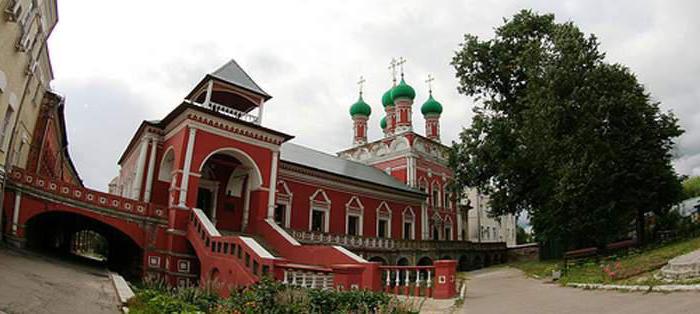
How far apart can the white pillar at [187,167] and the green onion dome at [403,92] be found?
21.5 meters

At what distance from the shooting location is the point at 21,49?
38.2 ft

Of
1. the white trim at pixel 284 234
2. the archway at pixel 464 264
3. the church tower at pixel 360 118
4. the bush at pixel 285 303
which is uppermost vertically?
the church tower at pixel 360 118

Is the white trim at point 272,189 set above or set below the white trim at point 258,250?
above

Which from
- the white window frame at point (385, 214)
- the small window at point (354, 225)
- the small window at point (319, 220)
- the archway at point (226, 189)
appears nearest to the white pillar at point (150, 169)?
the archway at point (226, 189)

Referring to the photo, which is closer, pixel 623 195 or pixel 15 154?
pixel 15 154

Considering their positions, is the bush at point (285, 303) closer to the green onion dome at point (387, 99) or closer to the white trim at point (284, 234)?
the white trim at point (284, 234)

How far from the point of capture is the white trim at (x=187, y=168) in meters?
15.3

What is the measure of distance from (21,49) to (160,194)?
290 inches

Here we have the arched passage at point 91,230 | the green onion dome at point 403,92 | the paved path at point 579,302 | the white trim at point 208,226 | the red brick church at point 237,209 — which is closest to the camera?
the paved path at point 579,302

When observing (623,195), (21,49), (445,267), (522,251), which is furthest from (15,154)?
(522,251)

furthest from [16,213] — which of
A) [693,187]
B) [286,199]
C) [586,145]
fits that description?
[693,187]

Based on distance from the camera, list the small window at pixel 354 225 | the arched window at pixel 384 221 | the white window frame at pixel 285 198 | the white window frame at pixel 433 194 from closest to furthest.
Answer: the white window frame at pixel 285 198 → the small window at pixel 354 225 → the arched window at pixel 384 221 → the white window frame at pixel 433 194

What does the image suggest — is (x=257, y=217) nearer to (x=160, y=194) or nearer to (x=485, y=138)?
(x=160, y=194)

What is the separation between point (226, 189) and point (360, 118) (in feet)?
65.0
